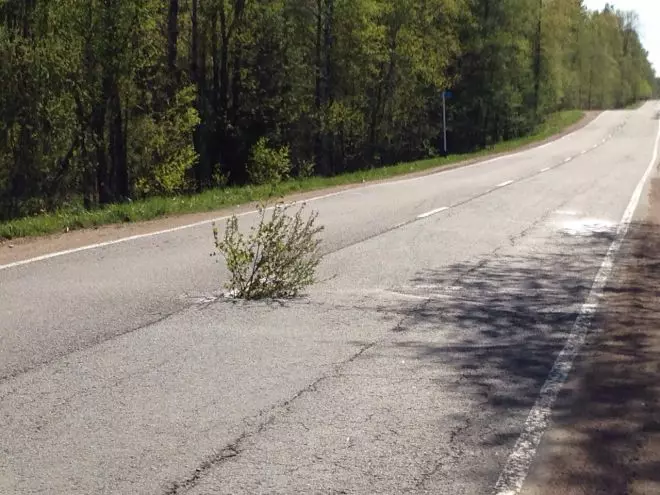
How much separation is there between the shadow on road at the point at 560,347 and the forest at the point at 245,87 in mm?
13080

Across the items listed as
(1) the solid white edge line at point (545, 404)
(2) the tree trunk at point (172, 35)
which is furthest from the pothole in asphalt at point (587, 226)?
(2) the tree trunk at point (172, 35)

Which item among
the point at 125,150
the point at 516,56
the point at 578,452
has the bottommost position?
the point at 578,452

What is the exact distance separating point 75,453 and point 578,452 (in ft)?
8.67

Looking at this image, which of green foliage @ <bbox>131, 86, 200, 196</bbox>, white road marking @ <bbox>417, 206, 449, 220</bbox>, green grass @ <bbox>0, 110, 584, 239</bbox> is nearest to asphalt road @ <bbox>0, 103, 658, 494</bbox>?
green grass @ <bbox>0, 110, 584, 239</bbox>

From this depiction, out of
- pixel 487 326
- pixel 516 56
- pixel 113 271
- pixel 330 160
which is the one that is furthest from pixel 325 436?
pixel 516 56

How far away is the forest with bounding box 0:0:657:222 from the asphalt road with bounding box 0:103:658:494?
12183 millimetres

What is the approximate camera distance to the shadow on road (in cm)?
502

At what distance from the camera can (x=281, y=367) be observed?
6.54 meters

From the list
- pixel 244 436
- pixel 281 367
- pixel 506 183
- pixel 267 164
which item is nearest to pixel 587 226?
pixel 506 183

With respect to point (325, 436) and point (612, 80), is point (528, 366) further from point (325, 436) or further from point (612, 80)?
point (612, 80)

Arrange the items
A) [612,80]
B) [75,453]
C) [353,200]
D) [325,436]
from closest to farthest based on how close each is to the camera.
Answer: [75,453], [325,436], [353,200], [612,80]

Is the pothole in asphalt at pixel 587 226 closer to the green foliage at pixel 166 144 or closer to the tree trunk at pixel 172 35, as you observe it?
the green foliage at pixel 166 144

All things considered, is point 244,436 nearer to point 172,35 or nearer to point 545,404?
point 545,404

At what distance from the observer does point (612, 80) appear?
12375 cm
